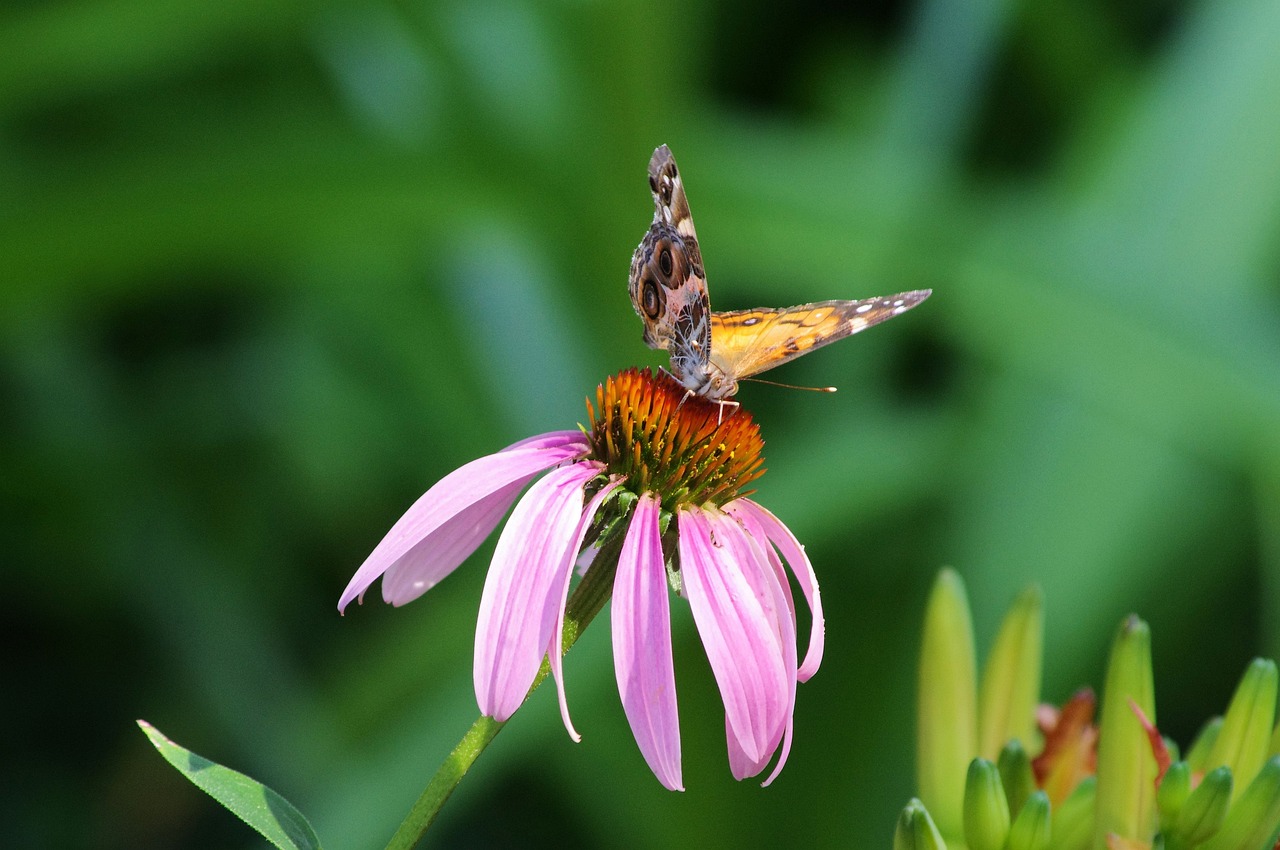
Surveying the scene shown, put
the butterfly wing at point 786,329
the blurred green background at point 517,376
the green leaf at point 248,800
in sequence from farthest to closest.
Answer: the blurred green background at point 517,376 < the butterfly wing at point 786,329 < the green leaf at point 248,800

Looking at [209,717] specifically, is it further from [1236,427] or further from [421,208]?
[1236,427]

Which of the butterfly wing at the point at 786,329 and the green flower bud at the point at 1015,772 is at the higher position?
the butterfly wing at the point at 786,329

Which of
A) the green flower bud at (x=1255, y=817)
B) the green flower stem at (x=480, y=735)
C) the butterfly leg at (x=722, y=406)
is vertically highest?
the butterfly leg at (x=722, y=406)

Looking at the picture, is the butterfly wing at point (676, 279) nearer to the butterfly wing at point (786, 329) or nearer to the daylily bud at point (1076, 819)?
the butterfly wing at point (786, 329)

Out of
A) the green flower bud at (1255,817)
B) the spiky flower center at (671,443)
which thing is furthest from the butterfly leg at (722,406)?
the green flower bud at (1255,817)

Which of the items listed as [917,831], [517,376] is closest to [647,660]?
[917,831]

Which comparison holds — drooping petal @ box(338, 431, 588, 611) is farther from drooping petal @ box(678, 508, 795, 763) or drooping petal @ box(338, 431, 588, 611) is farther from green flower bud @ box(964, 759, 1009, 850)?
green flower bud @ box(964, 759, 1009, 850)
